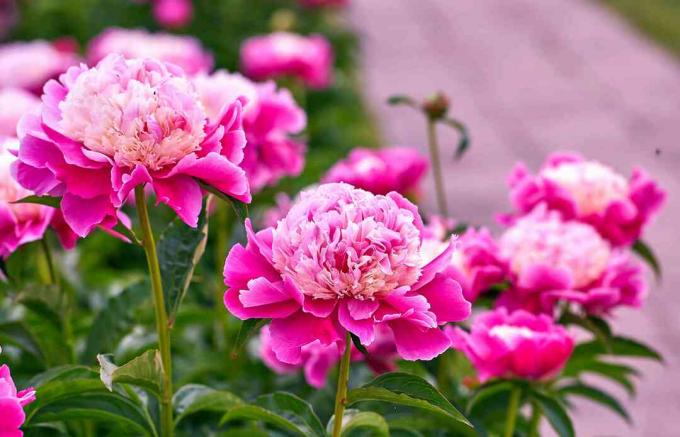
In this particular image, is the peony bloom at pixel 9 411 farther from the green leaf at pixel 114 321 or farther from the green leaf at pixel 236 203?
the green leaf at pixel 114 321

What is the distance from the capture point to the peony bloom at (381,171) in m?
1.58

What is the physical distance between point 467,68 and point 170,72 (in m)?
4.89

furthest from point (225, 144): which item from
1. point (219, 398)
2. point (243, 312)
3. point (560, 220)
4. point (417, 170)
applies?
point (417, 170)

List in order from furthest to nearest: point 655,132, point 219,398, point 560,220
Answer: point 655,132 < point 560,220 < point 219,398

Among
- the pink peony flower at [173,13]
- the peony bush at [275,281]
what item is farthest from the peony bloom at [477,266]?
the pink peony flower at [173,13]

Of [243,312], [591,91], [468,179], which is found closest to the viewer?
[243,312]

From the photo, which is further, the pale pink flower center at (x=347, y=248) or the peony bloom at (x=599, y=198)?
the peony bloom at (x=599, y=198)

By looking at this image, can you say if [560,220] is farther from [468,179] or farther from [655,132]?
[655,132]

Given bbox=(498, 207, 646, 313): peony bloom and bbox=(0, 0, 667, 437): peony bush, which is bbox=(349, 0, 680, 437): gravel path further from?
bbox=(498, 207, 646, 313): peony bloom

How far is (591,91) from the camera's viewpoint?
528 cm

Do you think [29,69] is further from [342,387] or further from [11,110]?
[342,387]

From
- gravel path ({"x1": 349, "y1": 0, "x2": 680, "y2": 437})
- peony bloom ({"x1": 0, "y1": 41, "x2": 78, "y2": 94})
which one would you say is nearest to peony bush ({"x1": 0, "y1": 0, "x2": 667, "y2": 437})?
peony bloom ({"x1": 0, "y1": 41, "x2": 78, "y2": 94})

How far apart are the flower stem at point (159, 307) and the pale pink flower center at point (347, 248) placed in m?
0.15

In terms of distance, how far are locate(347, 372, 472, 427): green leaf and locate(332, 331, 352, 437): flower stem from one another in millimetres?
12
